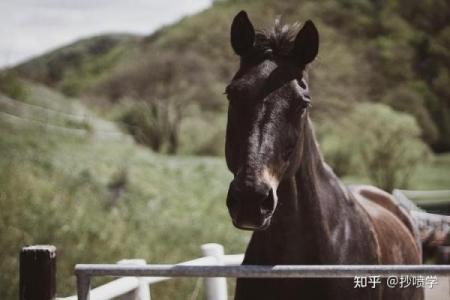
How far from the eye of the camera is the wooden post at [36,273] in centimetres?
204

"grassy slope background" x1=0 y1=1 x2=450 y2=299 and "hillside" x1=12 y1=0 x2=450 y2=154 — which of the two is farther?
"hillside" x1=12 y1=0 x2=450 y2=154

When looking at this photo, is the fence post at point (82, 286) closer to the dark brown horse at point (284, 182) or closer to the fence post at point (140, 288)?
the dark brown horse at point (284, 182)

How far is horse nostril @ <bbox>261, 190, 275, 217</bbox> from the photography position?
6.03ft

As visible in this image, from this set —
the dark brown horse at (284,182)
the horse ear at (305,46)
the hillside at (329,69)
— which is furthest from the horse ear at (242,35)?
the hillside at (329,69)

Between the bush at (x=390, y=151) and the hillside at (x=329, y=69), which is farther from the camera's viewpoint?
the hillside at (x=329, y=69)

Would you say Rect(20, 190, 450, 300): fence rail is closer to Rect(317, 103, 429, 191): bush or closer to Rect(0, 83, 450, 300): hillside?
Rect(0, 83, 450, 300): hillside

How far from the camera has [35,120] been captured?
1970cm

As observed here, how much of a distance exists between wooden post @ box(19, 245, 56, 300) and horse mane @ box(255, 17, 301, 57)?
118 centimetres

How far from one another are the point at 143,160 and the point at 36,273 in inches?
708

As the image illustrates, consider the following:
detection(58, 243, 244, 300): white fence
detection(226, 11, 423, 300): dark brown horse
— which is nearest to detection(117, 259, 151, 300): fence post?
detection(58, 243, 244, 300): white fence

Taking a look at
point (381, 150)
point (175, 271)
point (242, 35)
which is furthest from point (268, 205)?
point (381, 150)

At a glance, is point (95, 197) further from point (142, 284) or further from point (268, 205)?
point (268, 205)

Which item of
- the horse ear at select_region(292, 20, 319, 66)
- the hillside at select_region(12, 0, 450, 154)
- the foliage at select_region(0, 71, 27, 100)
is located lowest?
the horse ear at select_region(292, 20, 319, 66)

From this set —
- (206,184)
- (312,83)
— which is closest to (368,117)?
(312,83)
